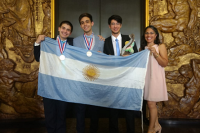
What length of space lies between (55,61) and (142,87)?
4.28ft

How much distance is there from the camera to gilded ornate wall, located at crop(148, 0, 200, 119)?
367 centimetres

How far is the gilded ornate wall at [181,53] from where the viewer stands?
367 cm

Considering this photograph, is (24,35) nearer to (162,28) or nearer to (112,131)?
(112,131)

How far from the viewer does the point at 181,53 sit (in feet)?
12.2

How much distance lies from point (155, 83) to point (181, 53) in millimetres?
1605

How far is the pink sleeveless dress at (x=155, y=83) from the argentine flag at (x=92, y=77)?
0.17 meters

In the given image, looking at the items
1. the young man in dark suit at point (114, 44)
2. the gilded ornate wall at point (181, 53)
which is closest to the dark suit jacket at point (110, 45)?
the young man in dark suit at point (114, 44)

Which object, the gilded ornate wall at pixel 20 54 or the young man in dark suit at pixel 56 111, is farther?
the gilded ornate wall at pixel 20 54

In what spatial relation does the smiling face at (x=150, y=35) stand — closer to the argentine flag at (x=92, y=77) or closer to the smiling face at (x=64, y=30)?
the argentine flag at (x=92, y=77)

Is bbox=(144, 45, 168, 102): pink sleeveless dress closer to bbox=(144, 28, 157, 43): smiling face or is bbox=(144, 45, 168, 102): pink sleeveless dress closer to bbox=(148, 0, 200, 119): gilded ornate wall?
bbox=(144, 28, 157, 43): smiling face

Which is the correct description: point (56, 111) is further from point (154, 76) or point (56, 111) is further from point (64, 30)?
point (154, 76)

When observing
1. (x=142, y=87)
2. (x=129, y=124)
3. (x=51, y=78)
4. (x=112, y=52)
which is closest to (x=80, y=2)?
(x=112, y=52)

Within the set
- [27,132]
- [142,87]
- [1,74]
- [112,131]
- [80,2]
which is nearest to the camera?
[142,87]

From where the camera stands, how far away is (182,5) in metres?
3.72
